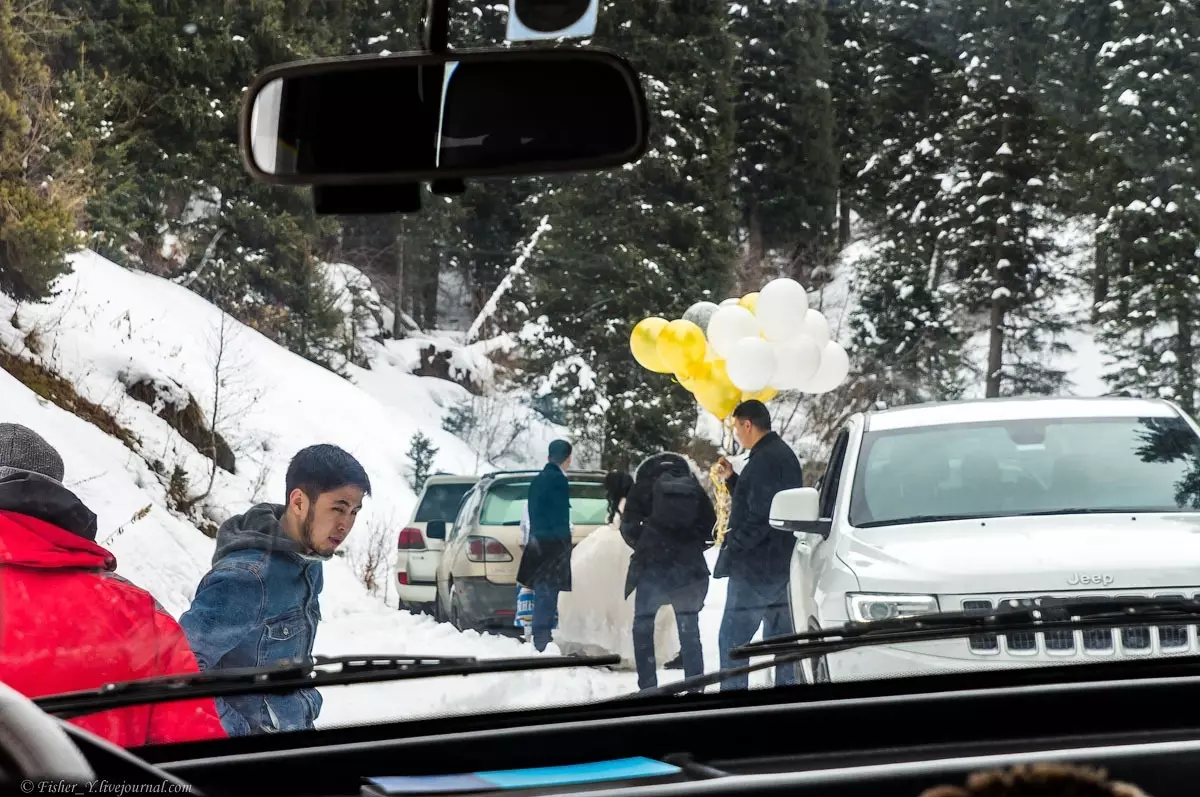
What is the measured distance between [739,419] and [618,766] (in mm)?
1080

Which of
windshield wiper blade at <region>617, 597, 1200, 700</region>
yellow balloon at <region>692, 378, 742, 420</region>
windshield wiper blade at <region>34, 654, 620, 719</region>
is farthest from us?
yellow balloon at <region>692, 378, 742, 420</region>

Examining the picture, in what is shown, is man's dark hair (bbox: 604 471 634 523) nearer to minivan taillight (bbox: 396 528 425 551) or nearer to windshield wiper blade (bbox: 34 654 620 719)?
minivan taillight (bbox: 396 528 425 551)

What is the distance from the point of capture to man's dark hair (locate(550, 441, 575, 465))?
9.70 ft

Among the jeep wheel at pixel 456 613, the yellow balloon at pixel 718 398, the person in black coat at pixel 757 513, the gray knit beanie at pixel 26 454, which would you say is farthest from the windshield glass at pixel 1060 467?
the gray knit beanie at pixel 26 454

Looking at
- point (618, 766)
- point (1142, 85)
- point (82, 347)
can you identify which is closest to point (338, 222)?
point (82, 347)

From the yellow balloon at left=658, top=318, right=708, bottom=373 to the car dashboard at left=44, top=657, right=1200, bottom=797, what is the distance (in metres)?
0.82

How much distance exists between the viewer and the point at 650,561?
3.02 m

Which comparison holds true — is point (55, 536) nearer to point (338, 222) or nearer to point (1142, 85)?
point (338, 222)

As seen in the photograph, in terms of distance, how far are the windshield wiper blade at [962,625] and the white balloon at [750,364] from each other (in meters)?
0.71

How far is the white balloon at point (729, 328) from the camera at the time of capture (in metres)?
3.00

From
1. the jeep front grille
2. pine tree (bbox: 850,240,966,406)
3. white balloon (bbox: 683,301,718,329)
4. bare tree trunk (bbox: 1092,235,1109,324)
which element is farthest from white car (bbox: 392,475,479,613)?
bare tree trunk (bbox: 1092,235,1109,324)

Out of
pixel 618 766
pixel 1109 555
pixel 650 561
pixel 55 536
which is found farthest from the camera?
pixel 650 561

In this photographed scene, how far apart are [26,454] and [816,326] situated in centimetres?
169

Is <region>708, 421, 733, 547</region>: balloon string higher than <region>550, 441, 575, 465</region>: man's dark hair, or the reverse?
<region>550, 441, 575, 465</region>: man's dark hair
